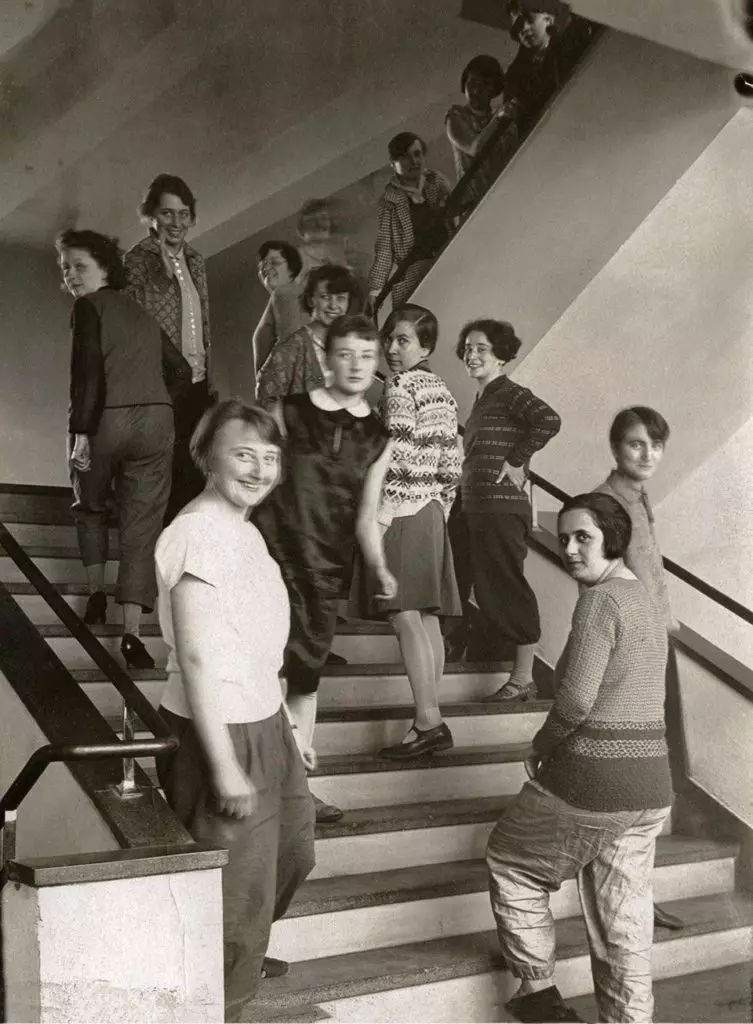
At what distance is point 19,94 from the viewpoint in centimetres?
354

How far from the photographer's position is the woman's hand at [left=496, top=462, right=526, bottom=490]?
3775mm

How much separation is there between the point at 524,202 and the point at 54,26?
76.1 inches

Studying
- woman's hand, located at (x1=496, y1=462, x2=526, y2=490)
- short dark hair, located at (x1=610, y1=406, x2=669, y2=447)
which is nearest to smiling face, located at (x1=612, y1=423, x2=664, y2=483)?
short dark hair, located at (x1=610, y1=406, x2=669, y2=447)

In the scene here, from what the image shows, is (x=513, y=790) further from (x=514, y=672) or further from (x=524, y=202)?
(x=524, y=202)

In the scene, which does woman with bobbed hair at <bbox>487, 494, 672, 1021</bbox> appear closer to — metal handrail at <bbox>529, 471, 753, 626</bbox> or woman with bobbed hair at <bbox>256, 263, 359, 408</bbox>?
metal handrail at <bbox>529, 471, 753, 626</bbox>

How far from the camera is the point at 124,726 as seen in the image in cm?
246

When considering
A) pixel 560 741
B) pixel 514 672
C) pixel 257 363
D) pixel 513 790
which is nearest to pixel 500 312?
pixel 257 363

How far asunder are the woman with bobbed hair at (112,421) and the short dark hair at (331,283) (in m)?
0.72

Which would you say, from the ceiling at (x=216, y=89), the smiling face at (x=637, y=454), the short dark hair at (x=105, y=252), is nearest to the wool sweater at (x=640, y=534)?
the smiling face at (x=637, y=454)

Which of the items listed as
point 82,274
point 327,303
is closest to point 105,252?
point 82,274

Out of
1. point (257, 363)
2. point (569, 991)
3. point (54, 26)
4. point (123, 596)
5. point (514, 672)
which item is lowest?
point (569, 991)

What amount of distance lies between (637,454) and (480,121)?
6.36 feet

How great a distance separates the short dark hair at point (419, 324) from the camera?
11.8 feet

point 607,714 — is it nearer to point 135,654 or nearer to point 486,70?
point 135,654
